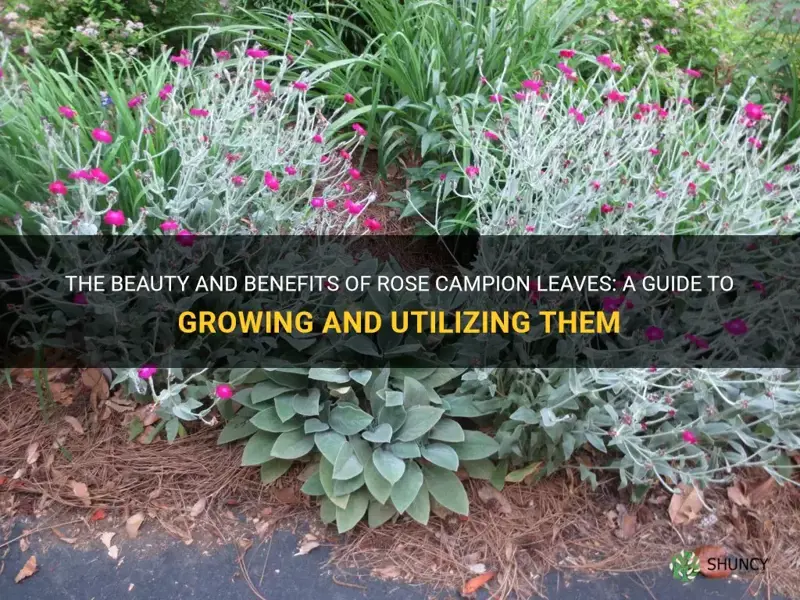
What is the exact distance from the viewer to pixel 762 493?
2049mm

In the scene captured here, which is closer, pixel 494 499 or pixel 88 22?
pixel 494 499

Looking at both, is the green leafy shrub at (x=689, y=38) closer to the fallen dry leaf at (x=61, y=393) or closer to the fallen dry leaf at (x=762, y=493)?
the fallen dry leaf at (x=762, y=493)

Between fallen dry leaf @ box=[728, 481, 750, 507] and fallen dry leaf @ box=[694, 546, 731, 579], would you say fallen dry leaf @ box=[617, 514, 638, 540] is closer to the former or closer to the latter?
fallen dry leaf @ box=[694, 546, 731, 579]

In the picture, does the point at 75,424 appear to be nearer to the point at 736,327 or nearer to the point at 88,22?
the point at 88,22

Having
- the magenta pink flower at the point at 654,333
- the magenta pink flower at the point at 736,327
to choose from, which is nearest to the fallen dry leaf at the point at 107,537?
the magenta pink flower at the point at 654,333

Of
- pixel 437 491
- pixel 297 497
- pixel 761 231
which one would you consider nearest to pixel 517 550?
pixel 437 491

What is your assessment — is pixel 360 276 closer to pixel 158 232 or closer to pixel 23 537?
pixel 158 232

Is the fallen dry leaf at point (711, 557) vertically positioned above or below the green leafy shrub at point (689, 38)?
below

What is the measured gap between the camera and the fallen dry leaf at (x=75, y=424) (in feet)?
6.84

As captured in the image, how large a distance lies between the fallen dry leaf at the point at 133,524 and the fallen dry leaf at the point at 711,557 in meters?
1.70

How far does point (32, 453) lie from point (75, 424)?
15cm

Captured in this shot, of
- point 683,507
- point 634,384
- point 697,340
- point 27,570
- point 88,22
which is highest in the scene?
point 88,22

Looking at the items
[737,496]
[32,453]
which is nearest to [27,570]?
[32,453]

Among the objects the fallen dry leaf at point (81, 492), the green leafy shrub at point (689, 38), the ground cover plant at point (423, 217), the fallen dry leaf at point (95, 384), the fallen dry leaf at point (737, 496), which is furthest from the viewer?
the green leafy shrub at point (689, 38)
